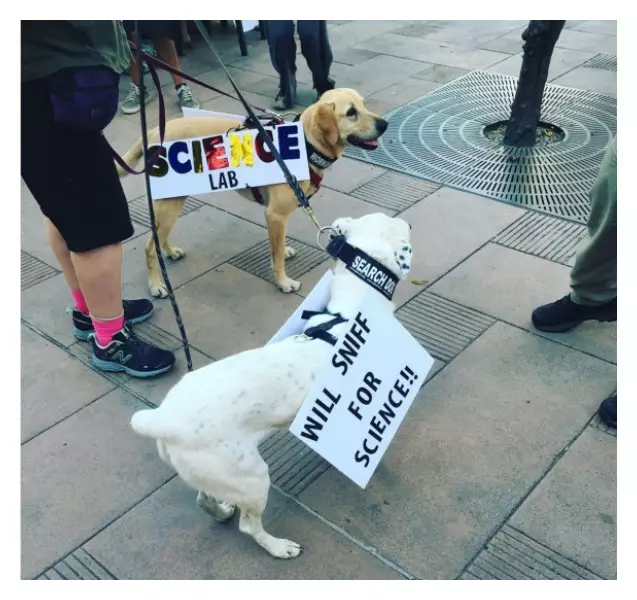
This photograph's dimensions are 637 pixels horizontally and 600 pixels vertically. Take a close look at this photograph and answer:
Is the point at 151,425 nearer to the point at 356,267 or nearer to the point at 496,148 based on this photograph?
the point at 356,267

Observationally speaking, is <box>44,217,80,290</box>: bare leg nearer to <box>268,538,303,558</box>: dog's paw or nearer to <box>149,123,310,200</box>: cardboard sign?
<box>149,123,310,200</box>: cardboard sign

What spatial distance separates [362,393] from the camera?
2.26 meters

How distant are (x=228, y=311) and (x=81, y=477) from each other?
131 cm

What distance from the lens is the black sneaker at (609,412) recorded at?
274cm

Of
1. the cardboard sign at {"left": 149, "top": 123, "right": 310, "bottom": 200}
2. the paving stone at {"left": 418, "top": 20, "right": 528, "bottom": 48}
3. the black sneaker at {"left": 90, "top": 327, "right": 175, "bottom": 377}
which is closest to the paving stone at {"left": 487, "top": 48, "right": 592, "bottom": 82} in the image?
the paving stone at {"left": 418, "top": 20, "right": 528, "bottom": 48}

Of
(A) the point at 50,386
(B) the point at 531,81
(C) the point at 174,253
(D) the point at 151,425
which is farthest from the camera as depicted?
(B) the point at 531,81

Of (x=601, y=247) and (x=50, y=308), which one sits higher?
(x=601, y=247)

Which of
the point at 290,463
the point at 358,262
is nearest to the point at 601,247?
the point at 358,262

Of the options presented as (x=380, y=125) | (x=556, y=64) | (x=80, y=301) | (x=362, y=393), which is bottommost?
(x=80, y=301)

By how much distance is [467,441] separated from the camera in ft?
9.04

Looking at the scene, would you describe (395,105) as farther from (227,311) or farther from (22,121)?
(22,121)

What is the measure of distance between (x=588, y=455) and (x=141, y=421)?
1.87 m

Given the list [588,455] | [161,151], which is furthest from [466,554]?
[161,151]

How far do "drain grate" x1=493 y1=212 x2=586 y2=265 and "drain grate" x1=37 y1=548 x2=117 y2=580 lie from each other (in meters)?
3.04
